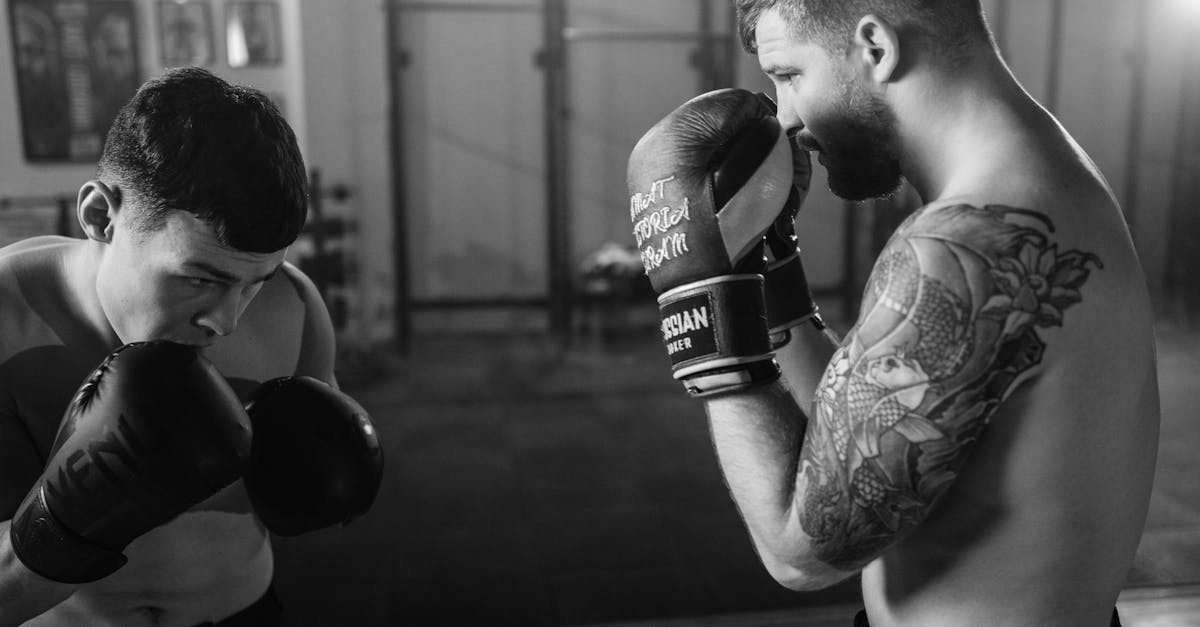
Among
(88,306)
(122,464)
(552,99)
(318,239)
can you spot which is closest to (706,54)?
(552,99)

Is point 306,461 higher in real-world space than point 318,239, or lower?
higher

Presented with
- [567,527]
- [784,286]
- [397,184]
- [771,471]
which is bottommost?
[567,527]

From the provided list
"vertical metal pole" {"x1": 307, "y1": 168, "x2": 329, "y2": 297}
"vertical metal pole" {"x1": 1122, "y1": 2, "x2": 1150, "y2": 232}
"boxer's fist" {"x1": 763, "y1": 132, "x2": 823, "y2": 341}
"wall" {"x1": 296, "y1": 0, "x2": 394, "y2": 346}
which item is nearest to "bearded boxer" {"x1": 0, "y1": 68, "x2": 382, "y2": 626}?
"boxer's fist" {"x1": 763, "y1": 132, "x2": 823, "y2": 341}

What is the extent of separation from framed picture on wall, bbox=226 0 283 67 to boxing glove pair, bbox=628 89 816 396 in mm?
4432

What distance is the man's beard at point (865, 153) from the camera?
1.02m

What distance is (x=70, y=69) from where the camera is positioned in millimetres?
4984

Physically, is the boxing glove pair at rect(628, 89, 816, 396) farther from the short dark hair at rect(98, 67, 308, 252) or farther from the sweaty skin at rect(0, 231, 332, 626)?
the sweaty skin at rect(0, 231, 332, 626)

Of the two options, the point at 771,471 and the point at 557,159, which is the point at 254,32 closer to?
the point at 557,159

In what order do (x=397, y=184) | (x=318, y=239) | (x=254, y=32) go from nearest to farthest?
1. (x=318, y=239)
2. (x=254, y=32)
3. (x=397, y=184)

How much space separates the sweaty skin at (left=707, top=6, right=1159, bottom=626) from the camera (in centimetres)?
88

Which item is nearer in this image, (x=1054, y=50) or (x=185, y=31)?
(x=185, y=31)

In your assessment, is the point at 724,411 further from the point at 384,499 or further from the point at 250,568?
the point at 384,499

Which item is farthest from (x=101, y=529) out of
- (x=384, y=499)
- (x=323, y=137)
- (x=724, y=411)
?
(x=323, y=137)

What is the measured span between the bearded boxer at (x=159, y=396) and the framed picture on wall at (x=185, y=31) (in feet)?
14.0
